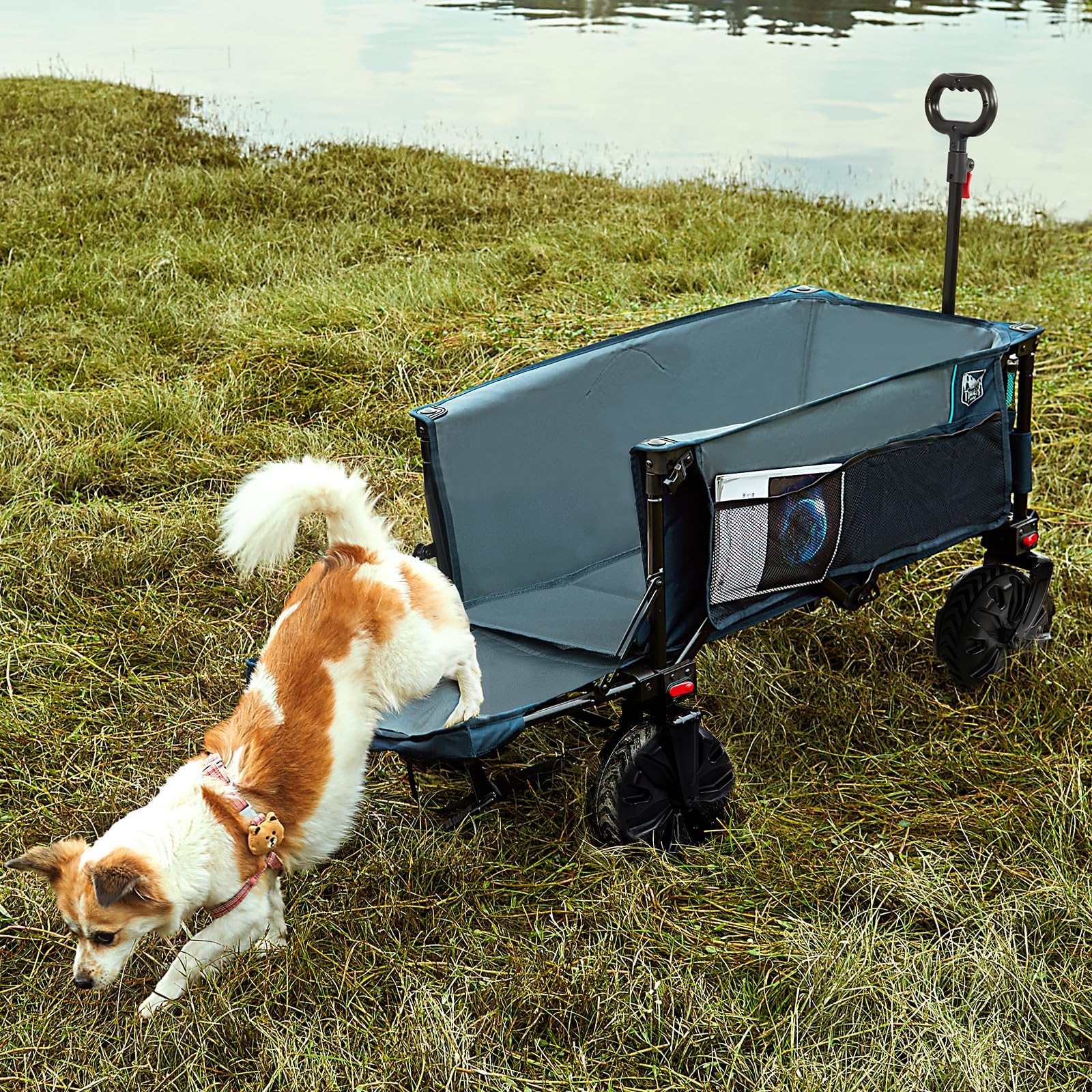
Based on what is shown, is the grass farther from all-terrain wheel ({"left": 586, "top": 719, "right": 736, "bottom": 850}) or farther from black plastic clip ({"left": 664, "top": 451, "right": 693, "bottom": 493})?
black plastic clip ({"left": 664, "top": 451, "right": 693, "bottom": 493})

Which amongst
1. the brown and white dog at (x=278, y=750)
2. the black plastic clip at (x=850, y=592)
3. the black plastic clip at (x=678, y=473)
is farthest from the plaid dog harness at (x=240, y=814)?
the black plastic clip at (x=850, y=592)

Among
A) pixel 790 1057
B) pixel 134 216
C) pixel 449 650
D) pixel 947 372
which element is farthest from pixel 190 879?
pixel 134 216

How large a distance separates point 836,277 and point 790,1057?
4.90m

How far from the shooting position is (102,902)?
1759 mm

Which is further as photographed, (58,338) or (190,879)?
(58,338)

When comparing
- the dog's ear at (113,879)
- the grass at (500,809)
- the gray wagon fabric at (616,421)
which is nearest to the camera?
the dog's ear at (113,879)

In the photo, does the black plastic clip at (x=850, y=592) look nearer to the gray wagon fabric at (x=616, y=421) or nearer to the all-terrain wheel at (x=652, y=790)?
the gray wagon fabric at (x=616, y=421)

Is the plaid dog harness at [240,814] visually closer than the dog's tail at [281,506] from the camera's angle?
Yes

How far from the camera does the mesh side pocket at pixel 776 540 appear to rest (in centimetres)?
221

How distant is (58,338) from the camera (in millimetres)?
5023

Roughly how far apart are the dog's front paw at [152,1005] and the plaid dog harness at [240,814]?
0.16 metres

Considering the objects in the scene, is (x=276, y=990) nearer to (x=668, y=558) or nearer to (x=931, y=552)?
(x=668, y=558)

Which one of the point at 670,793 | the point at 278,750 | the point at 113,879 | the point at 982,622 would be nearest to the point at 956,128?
the point at 982,622

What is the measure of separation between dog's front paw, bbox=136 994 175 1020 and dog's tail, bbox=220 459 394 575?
2.48 feet
